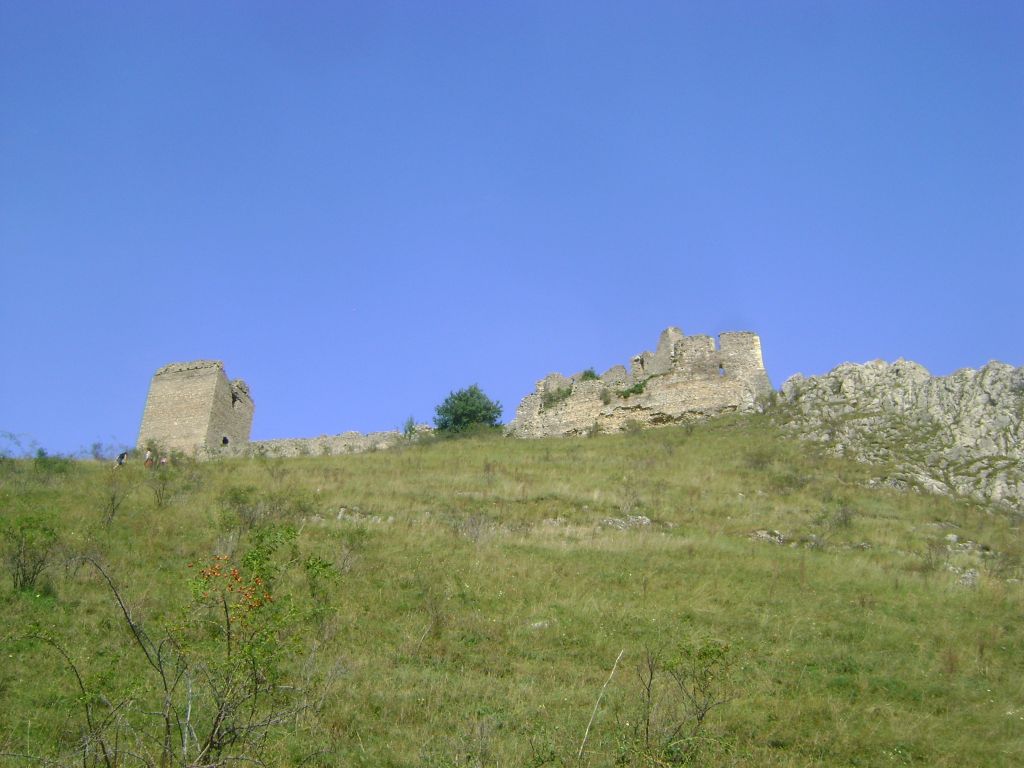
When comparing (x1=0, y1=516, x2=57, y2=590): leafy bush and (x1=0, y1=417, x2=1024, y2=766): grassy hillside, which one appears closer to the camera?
(x1=0, y1=417, x2=1024, y2=766): grassy hillside

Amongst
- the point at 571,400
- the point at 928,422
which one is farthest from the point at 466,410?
the point at 928,422

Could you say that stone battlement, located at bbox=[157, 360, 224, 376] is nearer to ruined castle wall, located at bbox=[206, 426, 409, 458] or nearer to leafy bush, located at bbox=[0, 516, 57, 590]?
ruined castle wall, located at bbox=[206, 426, 409, 458]

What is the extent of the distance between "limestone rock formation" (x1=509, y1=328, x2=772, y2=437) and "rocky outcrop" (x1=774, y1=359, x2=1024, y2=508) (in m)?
2.29

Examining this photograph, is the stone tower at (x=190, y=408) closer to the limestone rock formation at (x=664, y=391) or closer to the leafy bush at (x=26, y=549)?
the limestone rock formation at (x=664, y=391)

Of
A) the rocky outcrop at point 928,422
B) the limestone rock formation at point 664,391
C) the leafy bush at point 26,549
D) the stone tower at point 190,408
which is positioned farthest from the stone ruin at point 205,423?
the leafy bush at point 26,549

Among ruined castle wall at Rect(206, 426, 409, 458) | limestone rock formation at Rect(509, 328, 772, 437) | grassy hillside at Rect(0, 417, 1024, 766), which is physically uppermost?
limestone rock formation at Rect(509, 328, 772, 437)

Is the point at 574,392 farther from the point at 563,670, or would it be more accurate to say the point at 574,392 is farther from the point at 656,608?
the point at 563,670

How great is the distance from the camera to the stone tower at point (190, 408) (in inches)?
1193

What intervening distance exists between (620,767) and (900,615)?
626cm

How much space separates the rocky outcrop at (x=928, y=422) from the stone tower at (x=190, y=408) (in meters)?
18.8

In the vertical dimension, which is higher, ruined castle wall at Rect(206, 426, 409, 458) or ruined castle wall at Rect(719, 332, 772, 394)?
ruined castle wall at Rect(719, 332, 772, 394)

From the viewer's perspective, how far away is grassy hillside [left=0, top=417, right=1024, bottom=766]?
286 inches

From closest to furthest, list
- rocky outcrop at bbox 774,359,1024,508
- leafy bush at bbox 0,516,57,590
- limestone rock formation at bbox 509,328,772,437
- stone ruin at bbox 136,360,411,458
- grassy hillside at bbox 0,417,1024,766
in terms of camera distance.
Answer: grassy hillside at bbox 0,417,1024,766
leafy bush at bbox 0,516,57,590
rocky outcrop at bbox 774,359,1024,508
limestone rock formation at bbox 509,328,772,437
stone ruin at bbox 136,360,411,458

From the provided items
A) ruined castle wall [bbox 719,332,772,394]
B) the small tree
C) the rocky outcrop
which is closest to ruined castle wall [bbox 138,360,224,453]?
the small tree
